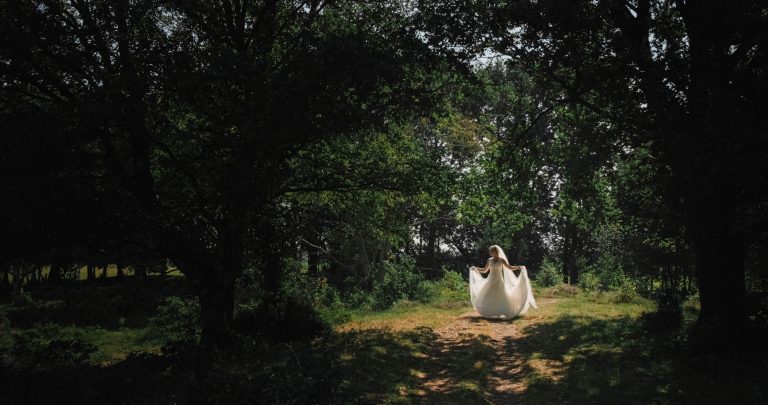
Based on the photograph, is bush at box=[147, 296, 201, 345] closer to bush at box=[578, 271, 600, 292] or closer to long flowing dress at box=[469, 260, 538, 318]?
long flowing dress at box=[469, 260, 538, 318]

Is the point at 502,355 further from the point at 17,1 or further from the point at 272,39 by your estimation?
the point at 17,1

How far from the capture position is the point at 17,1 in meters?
8.93

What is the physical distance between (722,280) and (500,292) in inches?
285

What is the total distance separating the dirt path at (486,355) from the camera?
8109 mm

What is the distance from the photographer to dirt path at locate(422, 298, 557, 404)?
811 cm

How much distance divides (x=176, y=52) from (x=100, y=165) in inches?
115

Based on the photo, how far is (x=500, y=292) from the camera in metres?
15.9

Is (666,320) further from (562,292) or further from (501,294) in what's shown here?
(562,292)

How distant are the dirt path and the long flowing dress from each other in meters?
0.45

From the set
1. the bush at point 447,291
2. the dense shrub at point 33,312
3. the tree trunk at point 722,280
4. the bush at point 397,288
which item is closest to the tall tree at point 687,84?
the tree trunk at point 722,280

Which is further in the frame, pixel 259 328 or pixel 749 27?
pixel 259 328

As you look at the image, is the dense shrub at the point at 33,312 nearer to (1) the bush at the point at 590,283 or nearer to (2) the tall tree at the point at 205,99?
(2) the tall tree at the point at 205,99

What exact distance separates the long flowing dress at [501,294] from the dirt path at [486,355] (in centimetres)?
45

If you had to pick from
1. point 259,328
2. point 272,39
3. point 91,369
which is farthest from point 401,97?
point 91,369
